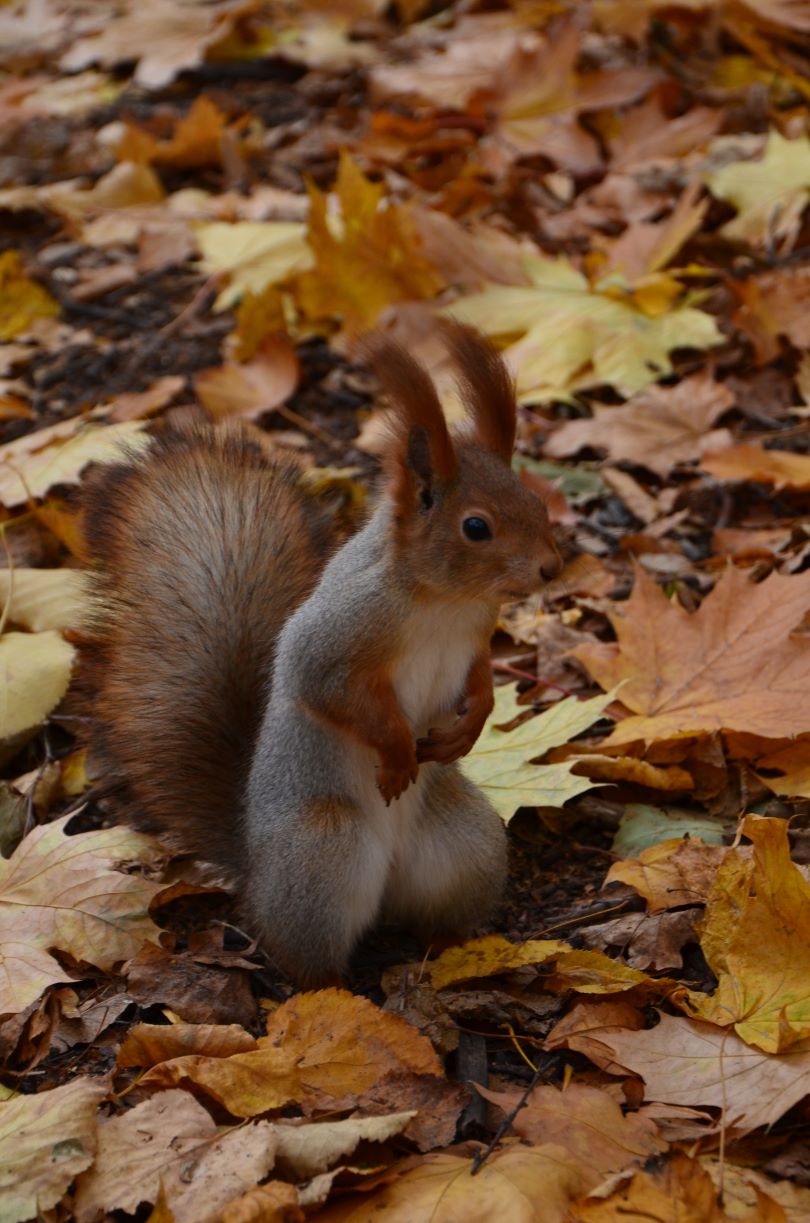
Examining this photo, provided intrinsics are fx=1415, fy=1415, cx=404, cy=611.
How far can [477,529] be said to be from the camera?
1698mm

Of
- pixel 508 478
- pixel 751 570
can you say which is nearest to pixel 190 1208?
pixel 508 478

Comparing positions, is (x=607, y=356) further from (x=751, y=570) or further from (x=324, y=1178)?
(x=324, y=1178)

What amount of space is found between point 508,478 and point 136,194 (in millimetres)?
2895

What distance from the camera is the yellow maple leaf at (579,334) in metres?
3.03

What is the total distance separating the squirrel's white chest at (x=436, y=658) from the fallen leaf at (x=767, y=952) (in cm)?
41

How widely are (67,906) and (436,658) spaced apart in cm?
61

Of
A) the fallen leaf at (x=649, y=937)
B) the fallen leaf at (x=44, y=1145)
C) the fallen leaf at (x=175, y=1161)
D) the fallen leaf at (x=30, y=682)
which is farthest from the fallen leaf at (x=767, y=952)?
the fallen leaf at (x=30, y=682)

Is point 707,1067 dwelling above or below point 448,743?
below

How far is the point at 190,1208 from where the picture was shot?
4.72 feet

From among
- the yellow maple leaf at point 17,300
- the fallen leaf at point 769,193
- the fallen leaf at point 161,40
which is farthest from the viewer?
the fallen leaf at point 161,40

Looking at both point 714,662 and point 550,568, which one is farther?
point 714,662

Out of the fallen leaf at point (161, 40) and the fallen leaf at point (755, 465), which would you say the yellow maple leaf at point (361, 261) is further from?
the fallen leaf at point (161, 40)

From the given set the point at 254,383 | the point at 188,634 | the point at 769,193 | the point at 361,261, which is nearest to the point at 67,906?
the point at 188,634

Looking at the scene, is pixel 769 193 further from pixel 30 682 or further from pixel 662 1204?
pixel 662 1204
